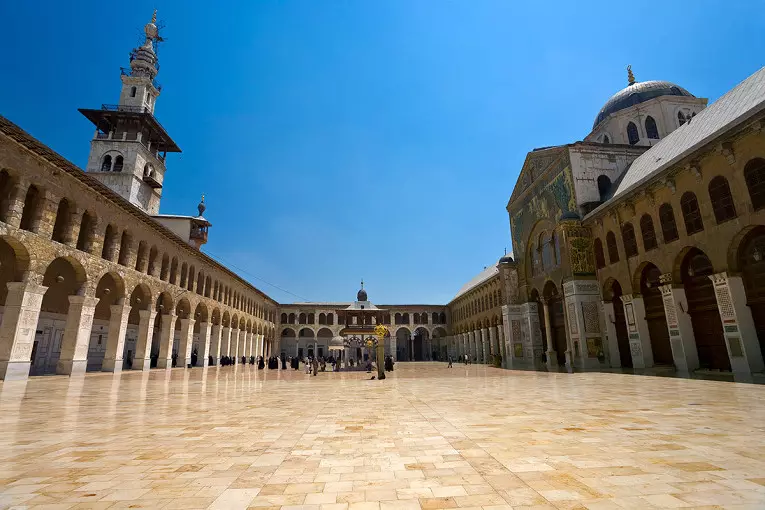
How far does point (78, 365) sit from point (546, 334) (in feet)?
85.2

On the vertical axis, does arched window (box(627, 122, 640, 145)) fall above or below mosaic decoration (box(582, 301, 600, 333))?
above

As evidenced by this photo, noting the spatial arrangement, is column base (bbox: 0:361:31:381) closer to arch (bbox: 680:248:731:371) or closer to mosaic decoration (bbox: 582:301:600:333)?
mosaic decoration (bbox: 582:301:600:333)

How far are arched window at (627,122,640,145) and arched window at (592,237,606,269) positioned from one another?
13060mm

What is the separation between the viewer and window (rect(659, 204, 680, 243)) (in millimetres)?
16125

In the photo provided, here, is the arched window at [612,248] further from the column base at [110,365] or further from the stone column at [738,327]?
the column base at [110,365]

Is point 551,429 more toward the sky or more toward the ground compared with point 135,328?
more toward the ground

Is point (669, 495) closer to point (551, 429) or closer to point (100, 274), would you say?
point (551, 429)

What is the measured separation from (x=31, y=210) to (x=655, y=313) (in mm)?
27560

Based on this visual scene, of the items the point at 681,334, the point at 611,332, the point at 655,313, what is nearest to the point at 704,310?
the point at 681,334

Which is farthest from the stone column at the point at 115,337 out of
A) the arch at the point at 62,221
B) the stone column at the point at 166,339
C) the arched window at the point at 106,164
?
the arched window at the point at 106,164

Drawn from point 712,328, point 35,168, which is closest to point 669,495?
point 712,328

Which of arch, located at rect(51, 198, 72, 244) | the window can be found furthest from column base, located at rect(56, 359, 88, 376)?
the window

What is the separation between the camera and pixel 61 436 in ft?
18.9

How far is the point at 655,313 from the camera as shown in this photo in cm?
1802
